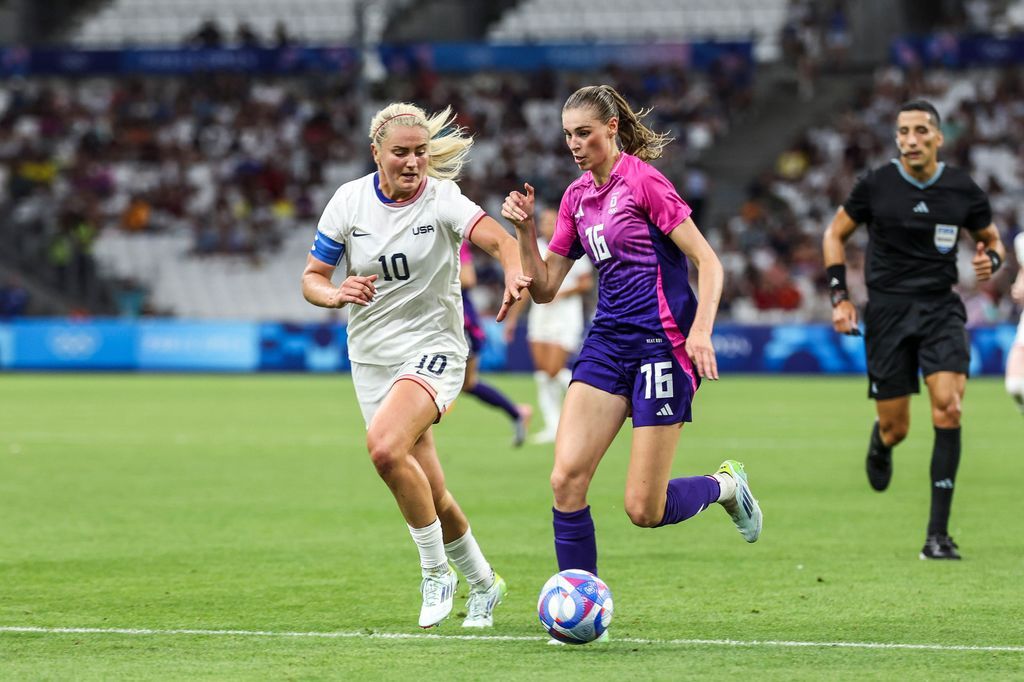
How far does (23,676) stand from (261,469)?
8718 millimetres

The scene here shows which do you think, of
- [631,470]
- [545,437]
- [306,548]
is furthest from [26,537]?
[545,437]

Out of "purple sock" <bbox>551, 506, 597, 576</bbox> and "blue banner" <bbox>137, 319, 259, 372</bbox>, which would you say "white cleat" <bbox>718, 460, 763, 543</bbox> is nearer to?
"purple sock" <bbox>551, 506, 597, 576</bbox>

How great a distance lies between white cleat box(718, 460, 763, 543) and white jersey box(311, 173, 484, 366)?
145 cm

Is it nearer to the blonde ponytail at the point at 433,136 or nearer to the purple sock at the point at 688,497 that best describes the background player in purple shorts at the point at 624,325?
the purple sock at the point at 688,497

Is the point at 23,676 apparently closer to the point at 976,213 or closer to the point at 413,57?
the point at 976,213

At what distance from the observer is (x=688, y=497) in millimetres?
7414

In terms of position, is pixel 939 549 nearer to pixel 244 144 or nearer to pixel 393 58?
pixel 393 58

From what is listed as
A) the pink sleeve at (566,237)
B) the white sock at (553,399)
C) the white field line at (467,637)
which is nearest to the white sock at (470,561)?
the white field line at (467,637)

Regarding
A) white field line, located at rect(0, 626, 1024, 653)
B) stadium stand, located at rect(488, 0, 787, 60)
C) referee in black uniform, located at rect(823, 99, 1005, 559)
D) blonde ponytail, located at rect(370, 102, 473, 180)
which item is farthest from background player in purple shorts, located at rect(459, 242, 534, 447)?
stadium stand, located at rect(488, 0, 787, 60)

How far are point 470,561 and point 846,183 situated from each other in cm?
2834

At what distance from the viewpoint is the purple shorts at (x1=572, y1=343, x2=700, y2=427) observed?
7109mm

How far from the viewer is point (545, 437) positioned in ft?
58.7

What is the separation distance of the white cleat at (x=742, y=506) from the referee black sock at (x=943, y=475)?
6.50ft

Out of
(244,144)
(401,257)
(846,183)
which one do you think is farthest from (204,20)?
(401,257)
